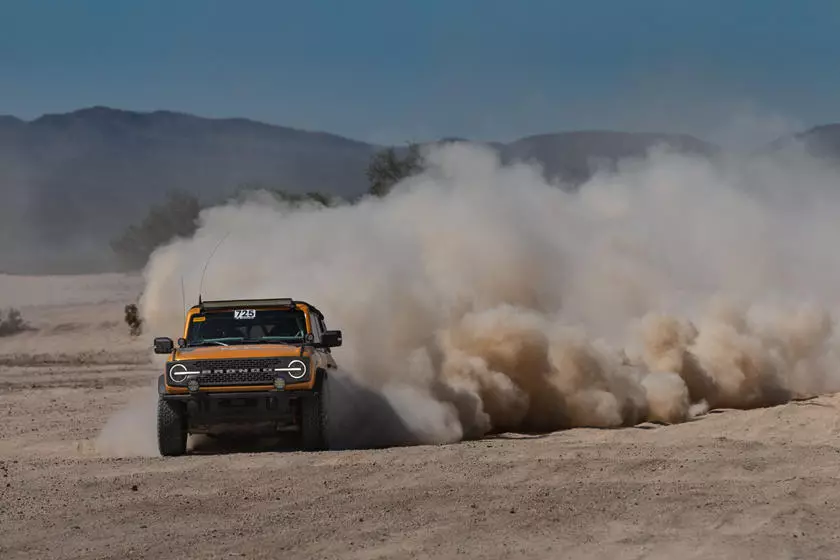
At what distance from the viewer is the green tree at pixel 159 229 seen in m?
70.2

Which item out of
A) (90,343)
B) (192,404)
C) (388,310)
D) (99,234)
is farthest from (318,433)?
(99,234)

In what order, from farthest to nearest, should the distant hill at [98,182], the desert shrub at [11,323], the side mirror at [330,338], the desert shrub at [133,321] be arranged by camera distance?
the distant hill at [98,182] < the desert shrub at [11,323] < the desert shrub at [133,321] < the side mirror at [330,338]

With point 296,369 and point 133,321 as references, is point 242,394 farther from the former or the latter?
point 133,321

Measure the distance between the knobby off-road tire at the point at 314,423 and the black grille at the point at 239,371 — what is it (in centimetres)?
27

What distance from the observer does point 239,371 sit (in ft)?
52.5

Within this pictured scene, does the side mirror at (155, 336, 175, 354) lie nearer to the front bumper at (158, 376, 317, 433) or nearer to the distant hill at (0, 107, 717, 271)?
the front bumper at (158, 376, 317, 433)

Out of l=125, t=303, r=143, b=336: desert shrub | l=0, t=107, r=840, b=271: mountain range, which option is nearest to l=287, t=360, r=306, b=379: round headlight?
l=125, t=303, r=143, b=336: desert shrub

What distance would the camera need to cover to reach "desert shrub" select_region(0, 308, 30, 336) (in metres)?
50.8

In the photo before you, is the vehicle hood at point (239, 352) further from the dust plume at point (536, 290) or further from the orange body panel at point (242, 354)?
the dust plume at point (536, 290)

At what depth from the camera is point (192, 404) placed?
52.3 ft

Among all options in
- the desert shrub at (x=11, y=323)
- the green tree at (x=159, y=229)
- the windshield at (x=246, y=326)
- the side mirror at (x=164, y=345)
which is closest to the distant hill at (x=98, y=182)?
the green tree at (x=159, y=229)

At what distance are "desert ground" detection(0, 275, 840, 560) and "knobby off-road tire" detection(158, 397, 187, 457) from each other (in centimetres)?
28

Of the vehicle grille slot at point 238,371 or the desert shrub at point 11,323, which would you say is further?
the desert shrub at point 11,323

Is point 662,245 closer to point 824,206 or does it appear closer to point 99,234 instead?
point 824,206
